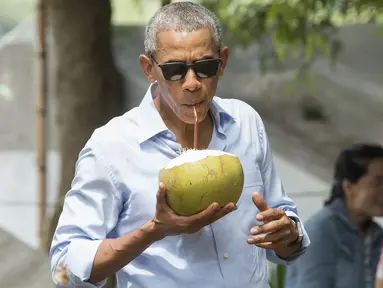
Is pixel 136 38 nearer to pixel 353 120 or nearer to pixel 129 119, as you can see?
pixel 353 120

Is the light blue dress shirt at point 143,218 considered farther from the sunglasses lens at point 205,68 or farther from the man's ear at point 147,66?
the sunglasses lens at point 205,68

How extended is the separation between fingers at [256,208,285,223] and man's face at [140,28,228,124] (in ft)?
0.85

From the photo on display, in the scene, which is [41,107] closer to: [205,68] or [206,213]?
[205,68]

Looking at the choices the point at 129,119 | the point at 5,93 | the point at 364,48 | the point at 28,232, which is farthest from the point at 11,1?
the point at 129,119

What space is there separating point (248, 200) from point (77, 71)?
325 centimetres

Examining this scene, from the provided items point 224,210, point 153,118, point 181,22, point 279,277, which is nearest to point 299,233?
point 224,210

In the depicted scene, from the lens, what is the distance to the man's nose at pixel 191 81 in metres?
1.93

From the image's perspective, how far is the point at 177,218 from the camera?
180 cm

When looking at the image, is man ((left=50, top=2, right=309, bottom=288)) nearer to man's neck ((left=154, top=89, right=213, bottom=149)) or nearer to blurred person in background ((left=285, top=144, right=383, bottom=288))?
man's neck ((left=154, top=89, right=213, bottom=149))

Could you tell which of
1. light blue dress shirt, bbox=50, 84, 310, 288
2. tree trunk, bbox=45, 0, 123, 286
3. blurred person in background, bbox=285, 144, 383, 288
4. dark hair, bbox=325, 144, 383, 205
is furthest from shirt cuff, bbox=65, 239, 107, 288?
tree trunk, bbox=45, 0, 123, 286

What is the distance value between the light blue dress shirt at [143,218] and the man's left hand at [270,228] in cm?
12

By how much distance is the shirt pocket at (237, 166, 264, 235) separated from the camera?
6.73 ft

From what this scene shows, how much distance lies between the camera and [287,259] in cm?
214

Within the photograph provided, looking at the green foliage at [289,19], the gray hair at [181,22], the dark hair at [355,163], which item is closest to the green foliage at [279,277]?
the dark hair at [355,163]
